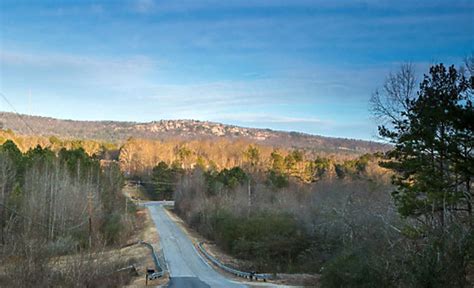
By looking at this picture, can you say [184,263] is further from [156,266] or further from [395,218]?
[395,218]

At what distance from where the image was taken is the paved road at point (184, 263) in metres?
30.5

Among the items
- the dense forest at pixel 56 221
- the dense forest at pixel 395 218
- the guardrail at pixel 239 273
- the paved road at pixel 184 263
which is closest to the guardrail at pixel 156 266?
the paved road at pixel 184 263

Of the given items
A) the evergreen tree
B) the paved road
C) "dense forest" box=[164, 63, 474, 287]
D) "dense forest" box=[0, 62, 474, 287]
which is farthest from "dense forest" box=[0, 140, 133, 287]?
the evergreen tree

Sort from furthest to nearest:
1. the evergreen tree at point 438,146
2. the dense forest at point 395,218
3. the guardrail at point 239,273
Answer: the guardrail at point 239,273, the evergreen tree at point 438,146, the dense forest at point 395,218

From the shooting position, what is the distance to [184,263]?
4006cm

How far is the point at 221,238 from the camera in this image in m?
51.9

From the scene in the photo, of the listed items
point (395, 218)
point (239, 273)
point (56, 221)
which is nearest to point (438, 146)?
point (395, 218)

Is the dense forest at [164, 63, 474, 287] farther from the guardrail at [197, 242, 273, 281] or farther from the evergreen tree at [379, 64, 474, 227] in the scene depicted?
the guardrail at [197, 242, 273, 281]

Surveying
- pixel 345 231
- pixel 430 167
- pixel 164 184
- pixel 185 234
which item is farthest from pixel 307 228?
pixel 164 184

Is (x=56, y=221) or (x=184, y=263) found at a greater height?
(x=56, y=221)

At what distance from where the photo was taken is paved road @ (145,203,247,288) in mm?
30516

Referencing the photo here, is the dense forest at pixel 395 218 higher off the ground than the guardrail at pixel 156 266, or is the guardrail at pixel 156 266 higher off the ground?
the dense forest at pixel 395 218

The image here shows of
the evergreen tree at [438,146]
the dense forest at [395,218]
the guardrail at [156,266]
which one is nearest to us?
the dense forest at [395,218]

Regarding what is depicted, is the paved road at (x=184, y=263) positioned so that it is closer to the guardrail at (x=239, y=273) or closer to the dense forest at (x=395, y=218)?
the guardrail at (x=239, y=273)
